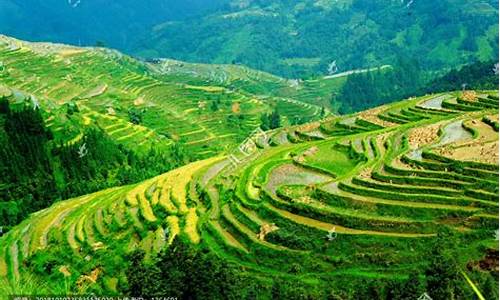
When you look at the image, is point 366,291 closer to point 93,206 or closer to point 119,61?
point 93,206

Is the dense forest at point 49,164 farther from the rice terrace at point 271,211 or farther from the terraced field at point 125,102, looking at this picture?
the terraced field at point 125,102

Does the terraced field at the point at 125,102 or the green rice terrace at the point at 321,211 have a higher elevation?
the terraced field at the point at 125,102

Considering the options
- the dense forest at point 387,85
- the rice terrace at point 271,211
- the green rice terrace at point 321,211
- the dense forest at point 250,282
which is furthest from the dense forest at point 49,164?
the dense forest at point 387,85

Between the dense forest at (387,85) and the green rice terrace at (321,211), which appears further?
the dense forest at (387,85)

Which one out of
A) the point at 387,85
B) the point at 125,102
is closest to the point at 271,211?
the point at 125,102

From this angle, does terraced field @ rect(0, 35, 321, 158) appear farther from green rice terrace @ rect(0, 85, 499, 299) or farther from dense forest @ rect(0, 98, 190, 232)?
green rice terrace @ rect(0, 85, 499, 299)

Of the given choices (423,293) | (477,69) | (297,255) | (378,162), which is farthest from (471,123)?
(477,69)

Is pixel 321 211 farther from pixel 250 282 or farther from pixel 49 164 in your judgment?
pixel 49 164

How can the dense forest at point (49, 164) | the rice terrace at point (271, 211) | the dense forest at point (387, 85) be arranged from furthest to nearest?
1. the dense forest at point (387, 85)
2. the dense forest at point (49, 164)
3. the rice terrace at point (271, 211)

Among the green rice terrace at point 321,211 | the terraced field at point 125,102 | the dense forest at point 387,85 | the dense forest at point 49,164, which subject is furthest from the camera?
the dense forest at point 387,85
